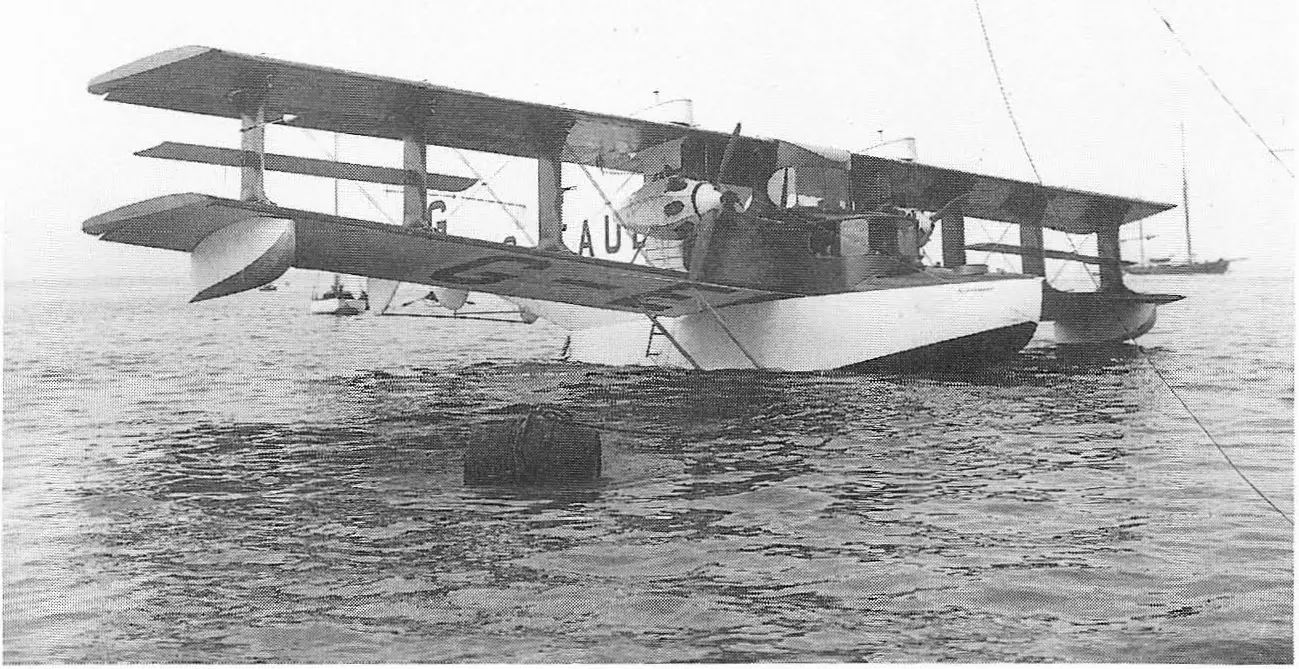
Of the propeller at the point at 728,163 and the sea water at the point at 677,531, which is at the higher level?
the propeller at the point at 728,163

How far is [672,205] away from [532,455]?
8376 mm

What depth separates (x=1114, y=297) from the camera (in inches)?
885

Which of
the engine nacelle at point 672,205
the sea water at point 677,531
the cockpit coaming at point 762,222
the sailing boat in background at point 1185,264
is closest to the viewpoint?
the sea water at point 677,531

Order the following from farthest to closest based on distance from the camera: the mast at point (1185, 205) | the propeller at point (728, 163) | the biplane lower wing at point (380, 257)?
the propeller at point (728, 163) → the mast at point (1185, 205) → the biplane lower wing at point (380, 257)

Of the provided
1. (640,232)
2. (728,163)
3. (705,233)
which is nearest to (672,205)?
(705,233)

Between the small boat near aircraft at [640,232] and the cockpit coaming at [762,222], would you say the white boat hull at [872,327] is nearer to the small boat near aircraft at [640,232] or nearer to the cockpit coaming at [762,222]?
the small boat near aircraft at [640,232]

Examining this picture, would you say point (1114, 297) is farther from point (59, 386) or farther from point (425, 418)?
point (59, 386)

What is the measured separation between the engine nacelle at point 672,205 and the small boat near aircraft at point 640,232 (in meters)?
0.03

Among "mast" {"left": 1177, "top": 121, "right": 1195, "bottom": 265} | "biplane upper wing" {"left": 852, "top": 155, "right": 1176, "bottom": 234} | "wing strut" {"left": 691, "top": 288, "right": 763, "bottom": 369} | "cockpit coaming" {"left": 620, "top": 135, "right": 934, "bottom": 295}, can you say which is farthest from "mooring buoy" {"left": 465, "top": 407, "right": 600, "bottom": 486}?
"biplane upper wing" {"left": 852, "top": 155, "right": 1176, "bottom": 234}

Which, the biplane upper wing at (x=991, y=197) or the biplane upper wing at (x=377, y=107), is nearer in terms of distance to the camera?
the biplane upper wing at (x=377, y=107)

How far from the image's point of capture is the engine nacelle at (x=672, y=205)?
16.2 m

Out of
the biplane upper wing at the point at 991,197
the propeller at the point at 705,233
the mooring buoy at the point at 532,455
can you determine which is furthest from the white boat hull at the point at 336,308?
the mooring buoy at the point at 532,455

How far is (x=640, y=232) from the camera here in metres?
17.2

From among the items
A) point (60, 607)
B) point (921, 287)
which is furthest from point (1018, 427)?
point (60, 607)
